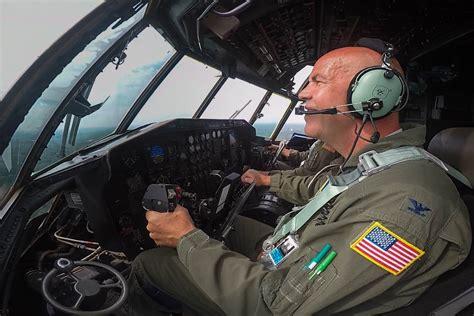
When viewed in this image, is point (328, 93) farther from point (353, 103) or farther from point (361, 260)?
point (361, 260)

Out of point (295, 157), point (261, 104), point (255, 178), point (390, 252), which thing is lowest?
point (295, 157)

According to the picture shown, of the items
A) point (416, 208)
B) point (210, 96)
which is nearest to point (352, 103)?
point (416, 208)

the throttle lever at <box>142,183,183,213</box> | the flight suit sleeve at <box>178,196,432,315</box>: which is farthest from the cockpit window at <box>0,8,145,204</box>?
the flight suit sleeve at <box>178,196,432,315</box>

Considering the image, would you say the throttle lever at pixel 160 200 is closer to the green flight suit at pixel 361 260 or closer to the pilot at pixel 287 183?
the green flight suit at pixel 361 260

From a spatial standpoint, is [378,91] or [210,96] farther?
[210,96]

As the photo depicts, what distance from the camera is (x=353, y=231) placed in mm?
750

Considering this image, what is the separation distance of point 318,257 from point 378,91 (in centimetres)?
56

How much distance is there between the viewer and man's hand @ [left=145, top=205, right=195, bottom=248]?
3.44 ft

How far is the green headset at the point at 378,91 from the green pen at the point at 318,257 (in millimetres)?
479

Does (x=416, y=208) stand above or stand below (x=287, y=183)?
above

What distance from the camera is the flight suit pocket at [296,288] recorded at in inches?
29.2

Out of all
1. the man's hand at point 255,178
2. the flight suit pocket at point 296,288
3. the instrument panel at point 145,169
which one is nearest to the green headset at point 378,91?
the flight suit pocket at point 296,288

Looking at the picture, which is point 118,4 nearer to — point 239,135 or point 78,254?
point 78,254

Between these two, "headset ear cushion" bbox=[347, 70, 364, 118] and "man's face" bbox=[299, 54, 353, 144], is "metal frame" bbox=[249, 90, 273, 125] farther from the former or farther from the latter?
"headset ear cushion" bbox=[347, 70, 364, 118]
